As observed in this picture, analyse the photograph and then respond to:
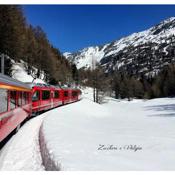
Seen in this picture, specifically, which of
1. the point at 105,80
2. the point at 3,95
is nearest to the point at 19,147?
the point at 3,95

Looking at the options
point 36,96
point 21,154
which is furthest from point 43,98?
point 21,154

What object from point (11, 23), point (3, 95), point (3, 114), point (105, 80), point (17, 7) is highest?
point (17, 7)

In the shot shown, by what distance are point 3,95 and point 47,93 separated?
18275mm

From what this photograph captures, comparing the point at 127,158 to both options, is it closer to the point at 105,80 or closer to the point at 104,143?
the point at 104,143

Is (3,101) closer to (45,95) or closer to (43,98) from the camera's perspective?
(43,98)

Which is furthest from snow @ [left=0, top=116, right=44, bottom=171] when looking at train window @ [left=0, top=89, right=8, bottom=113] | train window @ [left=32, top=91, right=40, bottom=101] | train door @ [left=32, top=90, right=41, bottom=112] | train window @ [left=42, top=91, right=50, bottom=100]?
train window @ [left=42, top=91, right=50, bottom=100]

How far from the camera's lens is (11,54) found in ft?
128

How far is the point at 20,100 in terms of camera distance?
15.0 m

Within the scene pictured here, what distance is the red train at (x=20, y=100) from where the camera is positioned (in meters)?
10.2

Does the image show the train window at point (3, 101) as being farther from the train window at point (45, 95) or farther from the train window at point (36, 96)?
the train window at point (45, 95)

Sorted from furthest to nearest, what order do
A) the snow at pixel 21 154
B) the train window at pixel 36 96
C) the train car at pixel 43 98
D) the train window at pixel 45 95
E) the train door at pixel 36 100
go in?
the train window at pixel 45 95 < the train car at pixel 43 98 < the train window at pixel 36 96 < the train door at pixel 36 100 < the snow at pixel 21 154

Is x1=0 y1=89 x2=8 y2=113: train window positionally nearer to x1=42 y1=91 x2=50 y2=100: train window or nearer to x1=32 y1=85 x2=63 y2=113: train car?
x1=32 y1=85 x2=63 y2=113: train car

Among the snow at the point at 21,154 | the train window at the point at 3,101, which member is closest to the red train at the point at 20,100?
the train window at the point at 3,101

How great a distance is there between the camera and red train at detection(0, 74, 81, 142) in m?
10.2
